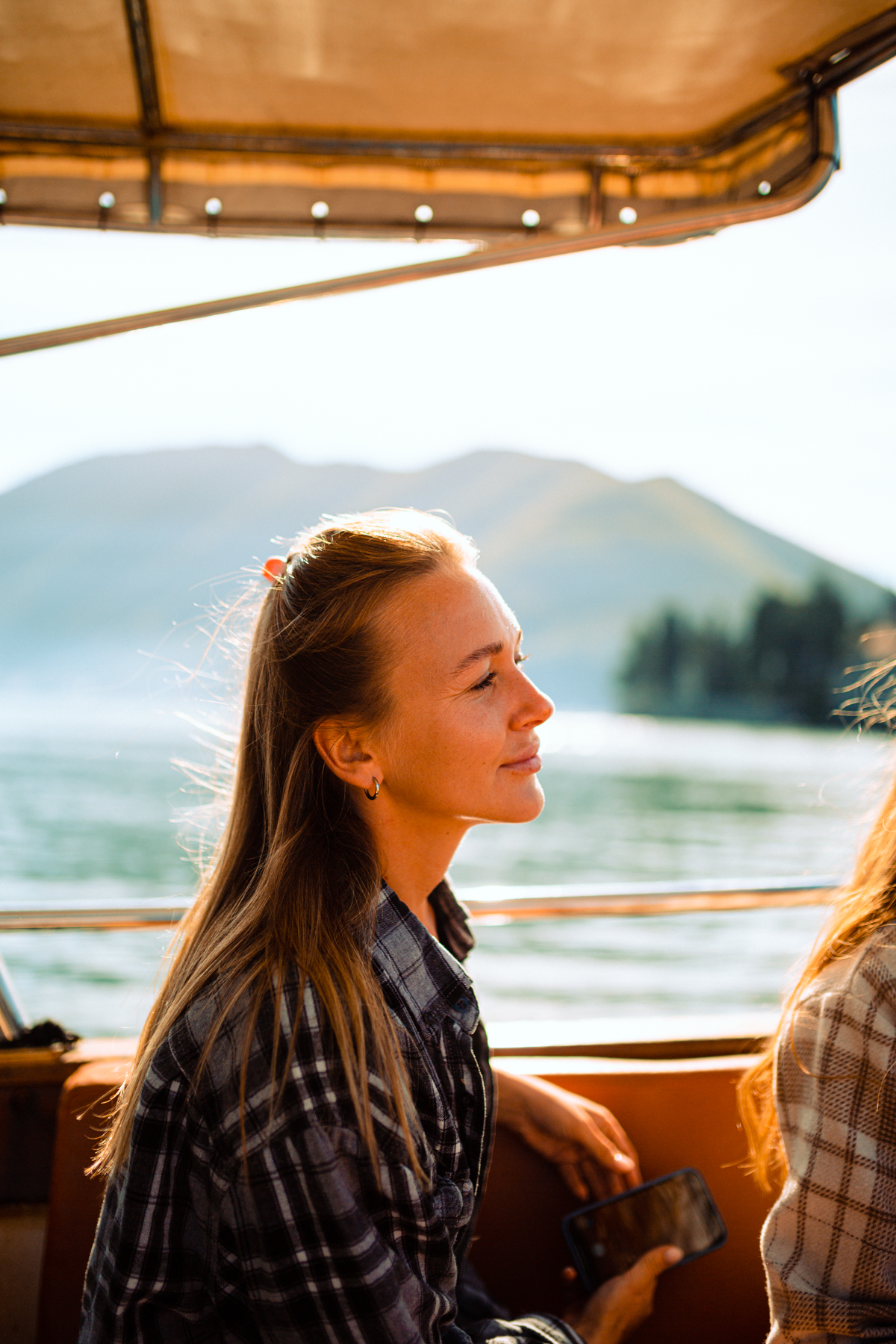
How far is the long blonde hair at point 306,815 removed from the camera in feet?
3.19

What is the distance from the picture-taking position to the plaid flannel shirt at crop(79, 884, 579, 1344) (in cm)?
84

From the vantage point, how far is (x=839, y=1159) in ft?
3.19

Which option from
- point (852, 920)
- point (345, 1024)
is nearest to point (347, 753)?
point (345, 1024)

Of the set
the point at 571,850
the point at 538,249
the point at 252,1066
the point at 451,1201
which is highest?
the point at 538,249

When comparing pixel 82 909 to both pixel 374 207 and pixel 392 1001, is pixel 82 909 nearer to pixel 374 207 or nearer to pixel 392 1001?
pixel 392 1001

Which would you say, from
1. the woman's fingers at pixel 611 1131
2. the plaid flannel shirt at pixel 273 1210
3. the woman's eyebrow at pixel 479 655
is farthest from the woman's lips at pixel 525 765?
the woman's fingers at pixel 611 1131

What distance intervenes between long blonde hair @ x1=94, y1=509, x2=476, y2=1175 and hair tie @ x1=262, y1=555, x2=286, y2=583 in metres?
0.02

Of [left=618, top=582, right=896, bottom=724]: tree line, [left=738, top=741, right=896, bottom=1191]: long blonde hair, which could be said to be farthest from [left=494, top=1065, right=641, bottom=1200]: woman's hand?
[left=618, top=582, right=896, bottom=724]: tree line

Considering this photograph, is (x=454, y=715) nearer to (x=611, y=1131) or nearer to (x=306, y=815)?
(x=306, y=815)

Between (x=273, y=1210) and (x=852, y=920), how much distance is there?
27.9 inches

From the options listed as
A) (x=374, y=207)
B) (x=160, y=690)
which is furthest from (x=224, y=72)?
(x=160, y=690)

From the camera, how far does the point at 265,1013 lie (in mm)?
917

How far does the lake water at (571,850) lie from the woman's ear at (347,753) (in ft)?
Result: 0.87

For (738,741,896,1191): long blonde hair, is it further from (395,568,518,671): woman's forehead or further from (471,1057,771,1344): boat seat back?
(395,568,518,671): woman's forehead
